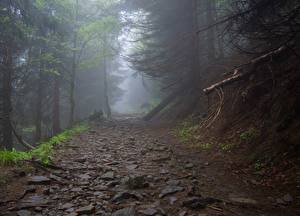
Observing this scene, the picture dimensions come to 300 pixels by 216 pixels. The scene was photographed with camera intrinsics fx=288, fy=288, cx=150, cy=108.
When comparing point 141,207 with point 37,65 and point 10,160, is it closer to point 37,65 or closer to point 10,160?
point 10,160

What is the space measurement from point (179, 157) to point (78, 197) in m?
4.06

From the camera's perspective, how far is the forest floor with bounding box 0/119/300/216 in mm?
4562

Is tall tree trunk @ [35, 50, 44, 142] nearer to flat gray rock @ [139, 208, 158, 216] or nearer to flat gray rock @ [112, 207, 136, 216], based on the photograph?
flat gray rock @ [112, 207, 136, 216]

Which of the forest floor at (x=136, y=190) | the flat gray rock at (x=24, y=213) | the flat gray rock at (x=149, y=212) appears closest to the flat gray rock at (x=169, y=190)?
the forest floor at (x=136, y=190)

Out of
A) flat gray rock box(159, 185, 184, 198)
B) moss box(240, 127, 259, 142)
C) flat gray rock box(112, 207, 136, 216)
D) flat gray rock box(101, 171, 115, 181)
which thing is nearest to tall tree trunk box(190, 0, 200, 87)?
moss box(240, 127, 259, 142)

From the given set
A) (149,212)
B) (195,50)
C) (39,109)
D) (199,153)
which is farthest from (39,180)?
(39,109)

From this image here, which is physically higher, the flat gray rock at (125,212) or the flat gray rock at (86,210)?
the flat gray rock at (86,210)

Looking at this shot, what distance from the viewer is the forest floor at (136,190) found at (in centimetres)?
456

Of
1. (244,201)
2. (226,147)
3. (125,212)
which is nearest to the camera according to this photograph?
(125,212)

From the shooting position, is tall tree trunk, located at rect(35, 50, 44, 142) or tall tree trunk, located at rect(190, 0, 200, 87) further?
tall tree trunk, located at rect(35, 50, 44, 142)

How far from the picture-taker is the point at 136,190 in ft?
18.0

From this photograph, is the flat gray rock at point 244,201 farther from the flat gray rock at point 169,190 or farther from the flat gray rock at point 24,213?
the flat gray rock at point 24,213

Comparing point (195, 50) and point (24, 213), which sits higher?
point (195, 50)

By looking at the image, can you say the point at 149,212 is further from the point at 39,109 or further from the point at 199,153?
the point at 39,109
